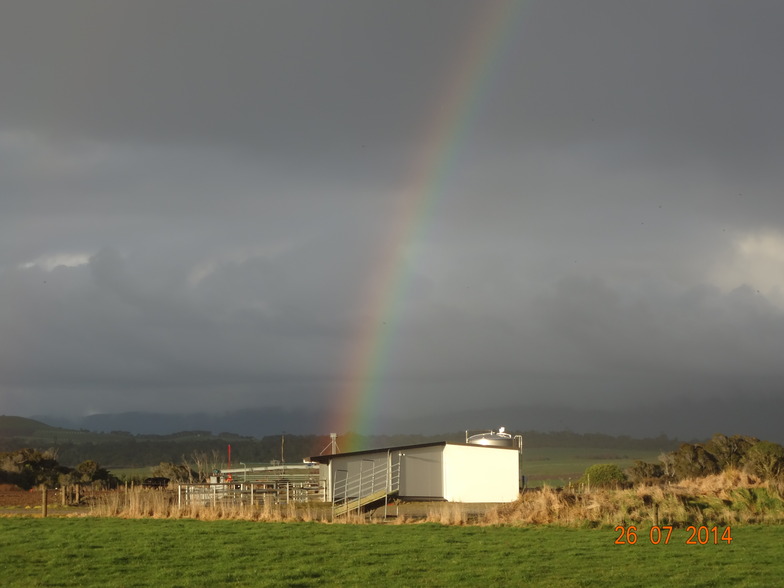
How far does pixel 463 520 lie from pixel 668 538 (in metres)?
7.83

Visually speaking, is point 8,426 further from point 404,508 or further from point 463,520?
point 463,520

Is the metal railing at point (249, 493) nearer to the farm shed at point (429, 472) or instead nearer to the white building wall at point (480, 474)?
the farm shed at point (429, 472)

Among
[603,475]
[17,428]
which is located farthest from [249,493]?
[17,428]

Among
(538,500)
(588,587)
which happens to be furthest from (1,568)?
(538,500)

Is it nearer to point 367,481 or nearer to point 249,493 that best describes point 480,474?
point 367,481

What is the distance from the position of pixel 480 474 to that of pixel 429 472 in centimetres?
A: 315

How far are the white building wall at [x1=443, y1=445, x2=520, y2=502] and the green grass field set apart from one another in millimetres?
21429
